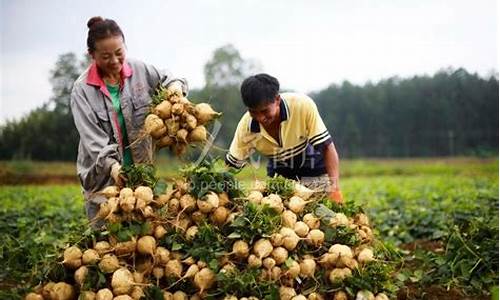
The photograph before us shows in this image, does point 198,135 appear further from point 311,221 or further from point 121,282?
point 121,282

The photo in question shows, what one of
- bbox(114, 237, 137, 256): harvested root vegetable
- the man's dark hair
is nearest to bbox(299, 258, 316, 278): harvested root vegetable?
bbox(114, 237, 137, 256): harvested root vegetable

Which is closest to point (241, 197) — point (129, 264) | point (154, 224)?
point (154, 224)

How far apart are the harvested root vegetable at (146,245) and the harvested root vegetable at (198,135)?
0.66 m

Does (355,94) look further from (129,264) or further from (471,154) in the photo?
(129,264)

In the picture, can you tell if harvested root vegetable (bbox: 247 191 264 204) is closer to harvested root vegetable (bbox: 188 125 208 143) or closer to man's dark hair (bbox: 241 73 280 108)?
harvested root vegetable (bbox: 188 125 208 143)

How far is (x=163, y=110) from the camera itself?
3.14 m

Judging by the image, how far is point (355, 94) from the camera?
128 feet

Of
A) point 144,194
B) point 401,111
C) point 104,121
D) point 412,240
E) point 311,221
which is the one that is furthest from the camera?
point 401,111

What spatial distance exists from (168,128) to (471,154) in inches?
1280

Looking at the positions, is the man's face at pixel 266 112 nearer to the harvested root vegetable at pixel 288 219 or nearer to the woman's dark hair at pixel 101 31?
the harvested root vegetable at pixel 288 219

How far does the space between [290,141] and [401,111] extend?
111 ft

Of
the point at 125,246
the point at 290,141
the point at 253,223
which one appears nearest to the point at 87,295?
the point at 125,246

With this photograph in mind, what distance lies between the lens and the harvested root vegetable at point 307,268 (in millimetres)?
2855

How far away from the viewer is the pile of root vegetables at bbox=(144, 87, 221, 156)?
3.14 m
